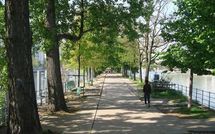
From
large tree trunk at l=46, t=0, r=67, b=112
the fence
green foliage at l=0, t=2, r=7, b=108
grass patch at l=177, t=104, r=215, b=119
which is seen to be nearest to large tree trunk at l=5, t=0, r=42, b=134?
green foliage at l=0, t=2, r=7, b=108

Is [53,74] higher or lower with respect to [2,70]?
lower

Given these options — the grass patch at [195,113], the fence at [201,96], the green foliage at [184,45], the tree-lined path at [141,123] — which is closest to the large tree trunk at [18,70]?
the tree-lined path at [141,123]

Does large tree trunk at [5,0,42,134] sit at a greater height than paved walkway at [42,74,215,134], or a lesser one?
greater

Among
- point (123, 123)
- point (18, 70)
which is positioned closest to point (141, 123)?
point (123, 123)

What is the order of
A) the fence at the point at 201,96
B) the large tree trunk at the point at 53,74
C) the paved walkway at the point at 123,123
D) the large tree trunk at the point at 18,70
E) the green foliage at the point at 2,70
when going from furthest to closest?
the fence at the point at 201,96
the large tree trunk at the point at 53,74
the green foliage at the point at 2,70
the paved walkway at the point at 123,123
the large tree trunk at the point at 18,70

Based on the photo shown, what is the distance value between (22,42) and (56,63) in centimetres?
1075

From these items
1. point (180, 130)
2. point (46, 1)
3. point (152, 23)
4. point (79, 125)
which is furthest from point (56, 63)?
point (152, 23)

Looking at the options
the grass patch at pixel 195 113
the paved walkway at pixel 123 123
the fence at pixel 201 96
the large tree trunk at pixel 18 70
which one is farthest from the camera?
the fence at pixel 201 96

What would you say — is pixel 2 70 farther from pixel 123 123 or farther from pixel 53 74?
pixel 53 74

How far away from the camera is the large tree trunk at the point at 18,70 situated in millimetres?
13055

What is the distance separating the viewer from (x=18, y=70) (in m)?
13.1

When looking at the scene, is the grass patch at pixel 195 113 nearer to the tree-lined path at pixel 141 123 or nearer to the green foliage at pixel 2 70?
the tree-lined path at pixel 141 123

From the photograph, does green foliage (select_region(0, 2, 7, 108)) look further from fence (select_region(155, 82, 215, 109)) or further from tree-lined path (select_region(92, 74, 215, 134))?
fence (select_region(155, 82, 215, 109))

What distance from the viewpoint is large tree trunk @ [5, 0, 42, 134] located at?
42.8ft
